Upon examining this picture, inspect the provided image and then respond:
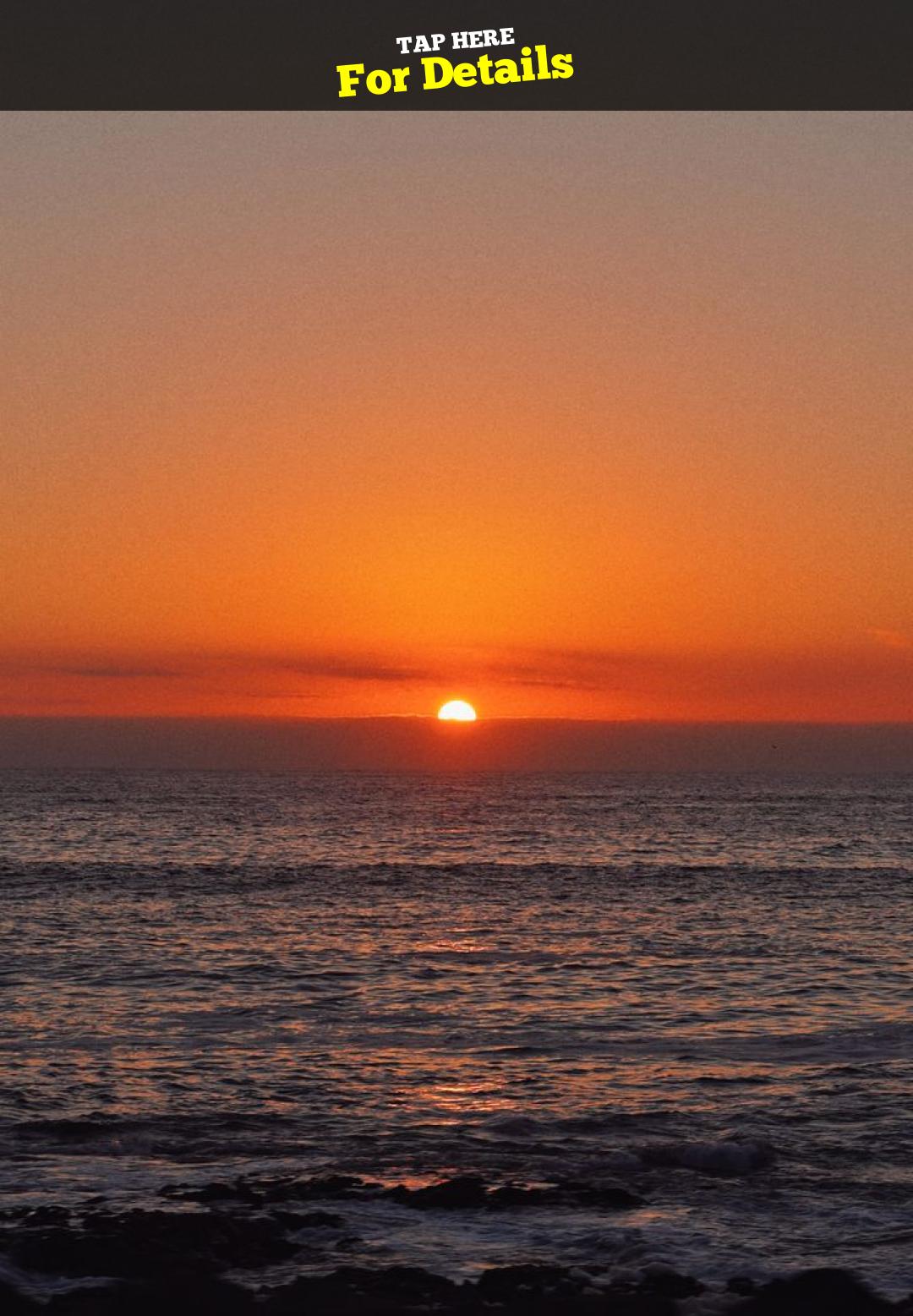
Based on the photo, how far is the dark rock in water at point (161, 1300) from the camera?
41.0ft

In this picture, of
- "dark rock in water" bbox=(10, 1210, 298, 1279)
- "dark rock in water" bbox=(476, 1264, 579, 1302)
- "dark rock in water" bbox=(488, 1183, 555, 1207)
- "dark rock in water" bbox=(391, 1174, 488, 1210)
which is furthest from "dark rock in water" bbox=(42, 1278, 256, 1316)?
"dark rock in water" bbox=(488, 1183, 555, 1207)

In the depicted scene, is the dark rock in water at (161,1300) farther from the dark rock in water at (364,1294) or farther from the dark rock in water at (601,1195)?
the dark rock in water at (601,1195)

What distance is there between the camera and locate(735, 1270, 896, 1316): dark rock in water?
12.5m

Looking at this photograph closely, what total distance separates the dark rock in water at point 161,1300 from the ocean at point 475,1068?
1.44 ft

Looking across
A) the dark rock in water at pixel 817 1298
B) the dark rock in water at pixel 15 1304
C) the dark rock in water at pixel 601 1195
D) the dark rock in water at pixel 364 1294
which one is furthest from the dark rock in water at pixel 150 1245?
the dark rock in water at pixel 817 1298

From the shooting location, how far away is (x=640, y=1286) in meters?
13.1

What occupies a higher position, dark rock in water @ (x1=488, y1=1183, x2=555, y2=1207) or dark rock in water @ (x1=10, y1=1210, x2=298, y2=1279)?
dark rock in water @ (x1=10, y1=1210, x2=298, y2=1279)

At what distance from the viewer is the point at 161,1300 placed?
12719 millimetres

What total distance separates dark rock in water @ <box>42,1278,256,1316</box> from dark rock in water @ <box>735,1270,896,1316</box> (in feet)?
15.6

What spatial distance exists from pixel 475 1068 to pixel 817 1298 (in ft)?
35.1

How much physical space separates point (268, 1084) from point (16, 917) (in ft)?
81.5

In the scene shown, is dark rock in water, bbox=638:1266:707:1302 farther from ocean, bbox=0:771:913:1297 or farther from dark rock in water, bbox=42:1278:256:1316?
dark rock in water, bbox=42:1278:256:1316

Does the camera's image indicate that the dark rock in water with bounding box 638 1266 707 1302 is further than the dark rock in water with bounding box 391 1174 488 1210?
No

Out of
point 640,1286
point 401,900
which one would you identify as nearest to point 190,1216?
point 640,1286
